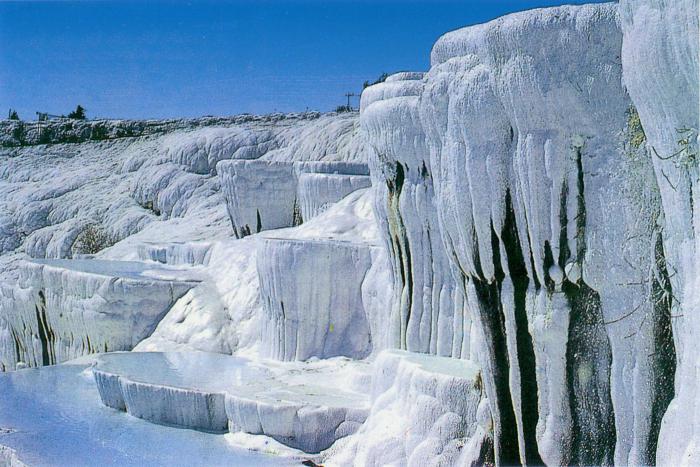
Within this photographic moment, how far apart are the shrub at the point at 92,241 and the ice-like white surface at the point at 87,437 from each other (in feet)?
41.0

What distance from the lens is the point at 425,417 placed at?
826cm

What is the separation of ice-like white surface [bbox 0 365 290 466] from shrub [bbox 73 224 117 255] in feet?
41.0

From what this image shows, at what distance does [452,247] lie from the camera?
7.52 metres

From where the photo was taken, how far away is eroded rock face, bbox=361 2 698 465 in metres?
6.25

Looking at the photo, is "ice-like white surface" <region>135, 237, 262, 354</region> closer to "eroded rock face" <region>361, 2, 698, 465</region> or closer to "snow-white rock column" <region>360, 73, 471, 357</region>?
"snow-white rock column" <region>360, 73, 471, 357</region>

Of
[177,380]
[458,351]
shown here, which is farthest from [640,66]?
[177,380]

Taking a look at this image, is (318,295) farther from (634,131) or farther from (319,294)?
(634,131)

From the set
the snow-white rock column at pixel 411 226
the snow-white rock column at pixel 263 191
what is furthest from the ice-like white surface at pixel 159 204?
the snow-white rock column at pixel 411 226

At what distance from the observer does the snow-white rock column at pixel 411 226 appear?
405 inches

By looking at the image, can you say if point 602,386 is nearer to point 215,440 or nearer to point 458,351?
point 458,351

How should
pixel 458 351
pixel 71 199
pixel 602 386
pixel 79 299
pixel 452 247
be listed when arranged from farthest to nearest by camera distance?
pixel 71 199 → pixel 79 299 → pixel 458 351 → pixel 452 247 → pixel 602 386

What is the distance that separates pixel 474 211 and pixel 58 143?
1250 inches

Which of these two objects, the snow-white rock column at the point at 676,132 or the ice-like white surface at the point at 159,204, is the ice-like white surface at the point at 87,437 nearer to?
the ice-like white surface at the point at 159,204

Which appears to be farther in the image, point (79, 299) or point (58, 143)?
point (58, 143)
